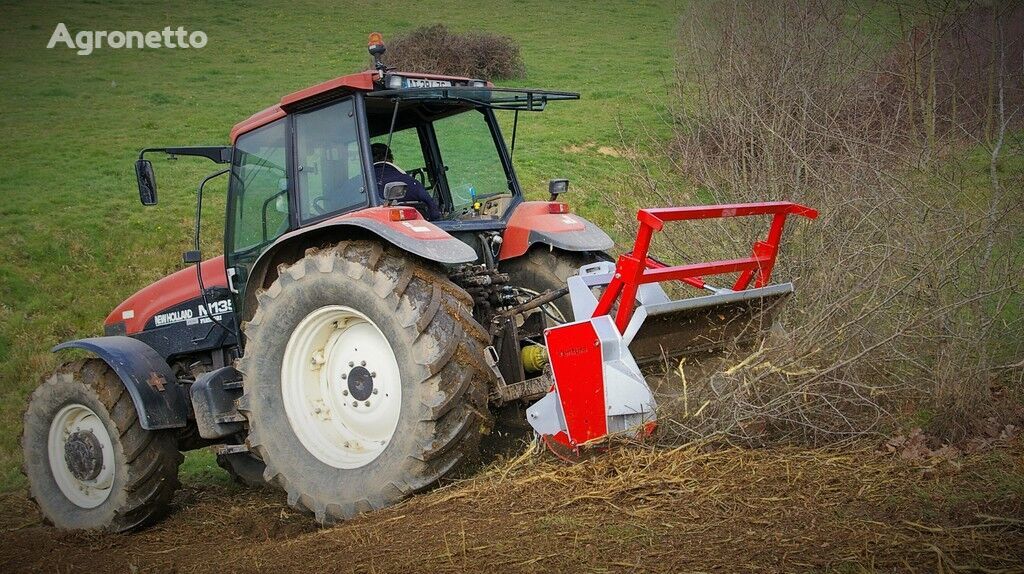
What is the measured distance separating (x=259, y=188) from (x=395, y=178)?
0.94 metres

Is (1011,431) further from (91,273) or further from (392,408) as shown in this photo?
(91,273)

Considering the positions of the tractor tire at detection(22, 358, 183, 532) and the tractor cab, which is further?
the tractor tire at detection(22, 358, 183, 532)

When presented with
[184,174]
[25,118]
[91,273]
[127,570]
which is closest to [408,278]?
[127,570]

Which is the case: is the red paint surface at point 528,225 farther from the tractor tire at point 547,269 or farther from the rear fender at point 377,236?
the rear fender at point 377,236

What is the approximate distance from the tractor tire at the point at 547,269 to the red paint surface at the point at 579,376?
4.00 feet

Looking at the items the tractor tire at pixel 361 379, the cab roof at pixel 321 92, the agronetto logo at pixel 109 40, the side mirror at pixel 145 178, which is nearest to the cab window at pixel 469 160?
the cab roof at pixel 321 92

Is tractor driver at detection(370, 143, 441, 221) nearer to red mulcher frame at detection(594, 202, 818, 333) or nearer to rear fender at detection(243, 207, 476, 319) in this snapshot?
rear fender at detection(243, 207, 476, 319)

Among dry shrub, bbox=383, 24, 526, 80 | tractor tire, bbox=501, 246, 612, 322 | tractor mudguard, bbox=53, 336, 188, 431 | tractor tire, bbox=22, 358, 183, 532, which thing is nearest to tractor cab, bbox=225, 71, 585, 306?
tractor tire, bbox=501, 246, 612, 322

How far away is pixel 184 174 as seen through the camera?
15.8 m

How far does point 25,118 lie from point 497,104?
1482 cm

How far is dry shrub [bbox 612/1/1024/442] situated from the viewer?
16.2 ft

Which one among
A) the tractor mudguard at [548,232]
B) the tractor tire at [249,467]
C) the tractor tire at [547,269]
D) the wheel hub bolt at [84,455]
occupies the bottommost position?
the tractor tire at [249,467]

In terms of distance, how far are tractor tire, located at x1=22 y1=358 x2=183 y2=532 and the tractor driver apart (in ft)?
7.29

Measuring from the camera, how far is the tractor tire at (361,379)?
4.63m
